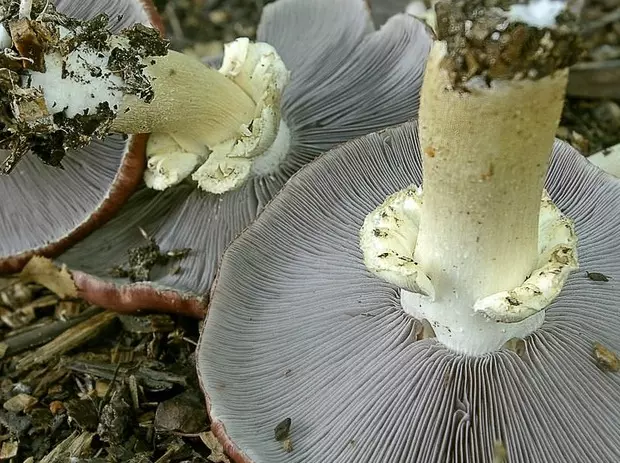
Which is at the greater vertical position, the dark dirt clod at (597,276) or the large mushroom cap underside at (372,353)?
the dark dirt clod at (597,276)

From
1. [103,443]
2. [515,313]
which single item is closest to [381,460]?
[515,313]

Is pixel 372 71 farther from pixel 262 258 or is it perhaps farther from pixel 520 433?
pixel 520 433

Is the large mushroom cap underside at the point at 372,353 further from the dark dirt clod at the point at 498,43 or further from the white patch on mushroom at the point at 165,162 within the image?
the dark dirt clod at the point at 498,43

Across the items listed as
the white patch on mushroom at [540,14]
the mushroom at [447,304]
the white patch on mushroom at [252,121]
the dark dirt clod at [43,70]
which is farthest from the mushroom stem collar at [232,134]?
the white patch on mushroom at [540,14]

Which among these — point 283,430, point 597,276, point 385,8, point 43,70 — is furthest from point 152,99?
point 385,8

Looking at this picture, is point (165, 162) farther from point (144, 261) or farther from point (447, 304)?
point (447, 304)

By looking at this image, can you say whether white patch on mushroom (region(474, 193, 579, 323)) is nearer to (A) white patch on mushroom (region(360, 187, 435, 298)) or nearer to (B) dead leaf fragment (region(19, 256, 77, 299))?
(A) white patch on mushroom (region(360, 187, 435, 298))
